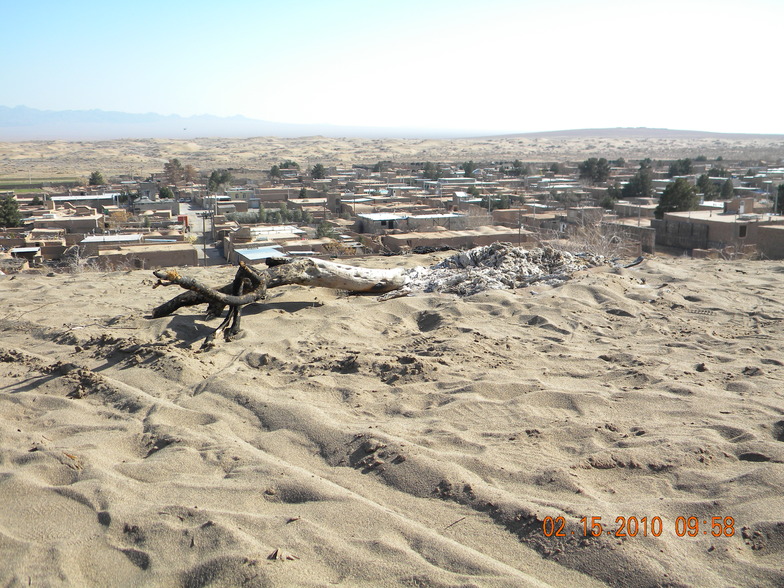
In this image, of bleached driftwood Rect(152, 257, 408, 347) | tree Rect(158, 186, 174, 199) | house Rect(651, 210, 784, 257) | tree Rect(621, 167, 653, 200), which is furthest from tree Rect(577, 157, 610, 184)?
bleached driftwood Rect(152, 257, 408, 347)

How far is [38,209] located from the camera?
32.1 meters

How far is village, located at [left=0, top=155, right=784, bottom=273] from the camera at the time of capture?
17.2m

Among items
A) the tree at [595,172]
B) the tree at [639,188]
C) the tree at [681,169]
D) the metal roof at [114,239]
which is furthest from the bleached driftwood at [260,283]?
the tree at [681,169]

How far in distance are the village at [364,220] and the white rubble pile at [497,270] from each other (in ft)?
8.23

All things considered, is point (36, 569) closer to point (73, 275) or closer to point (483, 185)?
point (73, 275)

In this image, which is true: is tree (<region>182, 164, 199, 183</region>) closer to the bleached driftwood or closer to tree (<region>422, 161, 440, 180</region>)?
tree (<region>422, 161, 440, 180</region>)

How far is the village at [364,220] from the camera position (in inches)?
676

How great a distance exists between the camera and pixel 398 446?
3789 millimetres

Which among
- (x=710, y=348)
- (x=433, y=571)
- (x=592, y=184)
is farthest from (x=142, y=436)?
(x=592, y=184)

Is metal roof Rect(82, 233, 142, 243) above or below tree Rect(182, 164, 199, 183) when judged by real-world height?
below

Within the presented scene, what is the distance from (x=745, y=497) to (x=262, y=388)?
3101mm

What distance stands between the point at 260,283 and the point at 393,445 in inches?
125
